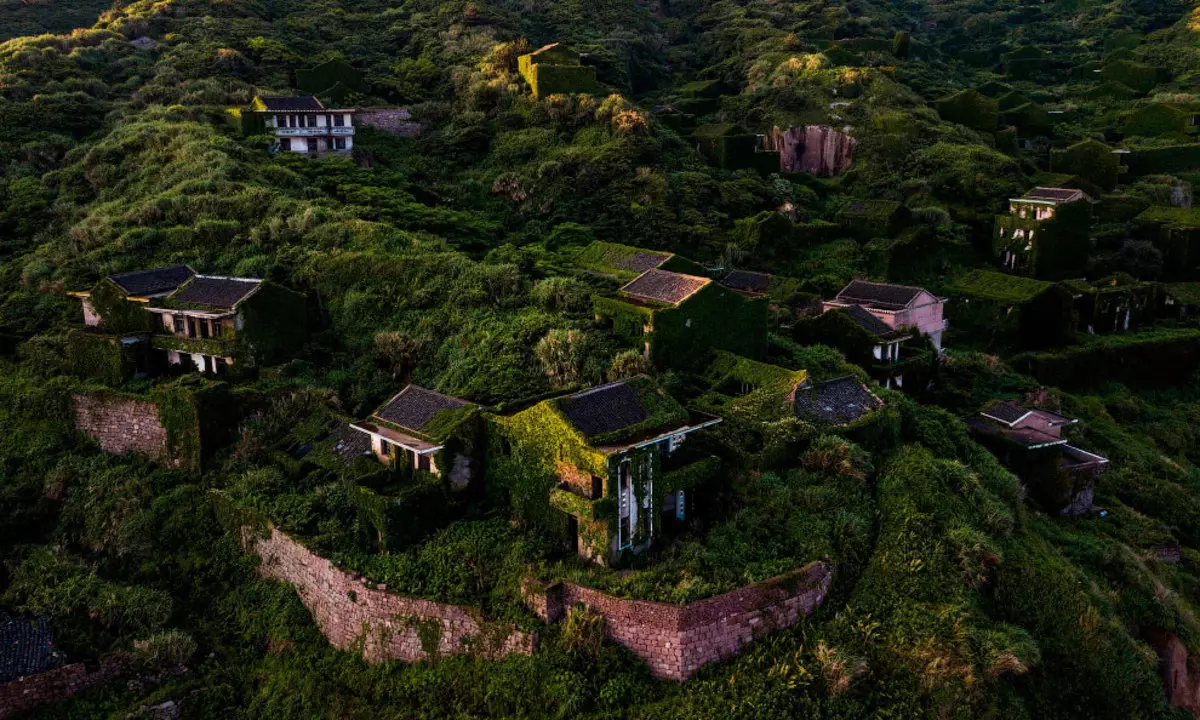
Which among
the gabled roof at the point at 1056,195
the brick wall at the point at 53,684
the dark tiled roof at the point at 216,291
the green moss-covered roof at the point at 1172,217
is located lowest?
the brick wall at the point at 53,684

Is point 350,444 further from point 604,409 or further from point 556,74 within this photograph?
point 556,74

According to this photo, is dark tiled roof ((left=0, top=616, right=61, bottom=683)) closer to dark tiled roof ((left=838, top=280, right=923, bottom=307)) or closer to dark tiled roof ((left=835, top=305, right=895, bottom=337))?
dark tiled roof ((left=835, top=305, right=895, bottom=337))

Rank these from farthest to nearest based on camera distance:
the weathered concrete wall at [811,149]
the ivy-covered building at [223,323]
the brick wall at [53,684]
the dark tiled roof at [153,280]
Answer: the weathered concrete wall at [811,149] < the dark tiled roof at [153,280] < the ivy-covered building at [223,323] < the brick wall at [53,684]

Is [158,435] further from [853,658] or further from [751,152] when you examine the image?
[751,152]

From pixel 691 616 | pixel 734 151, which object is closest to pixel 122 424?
pixel 691 616

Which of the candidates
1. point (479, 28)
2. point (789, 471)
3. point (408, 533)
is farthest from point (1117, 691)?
point (479, 28)

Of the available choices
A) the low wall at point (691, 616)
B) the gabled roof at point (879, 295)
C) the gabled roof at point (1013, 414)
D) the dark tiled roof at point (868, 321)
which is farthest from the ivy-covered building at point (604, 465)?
the gabled roof at point (879, 295)

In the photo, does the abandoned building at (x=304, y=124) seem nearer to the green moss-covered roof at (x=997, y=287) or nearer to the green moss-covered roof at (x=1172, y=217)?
the green moss-covered roof at (x=997, y=287)

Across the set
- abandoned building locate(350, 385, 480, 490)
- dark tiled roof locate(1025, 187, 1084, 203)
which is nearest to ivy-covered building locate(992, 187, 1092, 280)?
dark tiled roof locate(1025, 187, 1084, 203)
